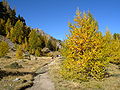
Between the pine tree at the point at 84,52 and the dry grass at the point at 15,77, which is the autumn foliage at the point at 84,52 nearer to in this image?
the pine tree at the point at 84,52

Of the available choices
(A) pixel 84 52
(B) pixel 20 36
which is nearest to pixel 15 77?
(A) pixel 84 52

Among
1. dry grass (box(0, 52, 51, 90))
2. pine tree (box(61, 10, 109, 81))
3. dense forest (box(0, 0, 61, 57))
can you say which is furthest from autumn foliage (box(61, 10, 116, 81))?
dense forest (box(0, 0, 61, 57))

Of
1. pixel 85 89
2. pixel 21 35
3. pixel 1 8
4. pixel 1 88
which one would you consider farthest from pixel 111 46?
pixel 1 8

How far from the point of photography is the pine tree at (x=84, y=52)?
13.4 m

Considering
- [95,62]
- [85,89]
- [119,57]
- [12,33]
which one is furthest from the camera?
[12,33]

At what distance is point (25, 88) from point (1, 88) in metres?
2.31

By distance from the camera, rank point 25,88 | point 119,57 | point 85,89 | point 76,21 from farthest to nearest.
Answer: point 119,57 < point 76,21 < point 25,88 < point 85,89

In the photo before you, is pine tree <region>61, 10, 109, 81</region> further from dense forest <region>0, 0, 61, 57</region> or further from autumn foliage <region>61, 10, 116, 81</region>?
dense forest <region>0, 0, 61, 57</region>

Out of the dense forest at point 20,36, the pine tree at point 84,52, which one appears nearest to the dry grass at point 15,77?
the pine tree at point 84,52

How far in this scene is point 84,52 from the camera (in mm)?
13641

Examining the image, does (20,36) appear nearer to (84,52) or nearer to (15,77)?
(15,77)

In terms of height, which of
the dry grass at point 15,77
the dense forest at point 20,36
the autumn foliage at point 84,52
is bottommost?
the dry grass at point 15,77

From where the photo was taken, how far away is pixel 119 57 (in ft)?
91.0

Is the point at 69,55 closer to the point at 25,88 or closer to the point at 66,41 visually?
the point at 66,41
